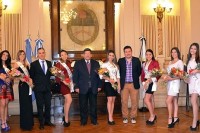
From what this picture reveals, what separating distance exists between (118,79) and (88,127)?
116cm

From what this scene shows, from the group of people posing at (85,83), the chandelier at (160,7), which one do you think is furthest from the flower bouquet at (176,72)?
the chandelier at (160,7)

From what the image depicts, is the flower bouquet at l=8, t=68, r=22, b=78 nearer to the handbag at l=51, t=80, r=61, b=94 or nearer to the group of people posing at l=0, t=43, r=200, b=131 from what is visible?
the group of people posing at l=0, t=43, r=200, b=131

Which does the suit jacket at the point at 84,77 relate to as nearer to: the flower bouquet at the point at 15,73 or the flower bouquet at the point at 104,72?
the flower bouquet at the point at 104,72

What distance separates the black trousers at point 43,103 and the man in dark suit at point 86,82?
2.01 ft

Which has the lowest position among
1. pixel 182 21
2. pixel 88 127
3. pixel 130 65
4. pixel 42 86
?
pixel 88 127

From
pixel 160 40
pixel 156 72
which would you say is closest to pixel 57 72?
pixel 156 72

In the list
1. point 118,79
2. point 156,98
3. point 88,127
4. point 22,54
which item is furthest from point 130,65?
point 156,98

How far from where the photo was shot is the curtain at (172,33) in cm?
930

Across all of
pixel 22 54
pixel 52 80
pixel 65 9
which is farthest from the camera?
pixel 65 9

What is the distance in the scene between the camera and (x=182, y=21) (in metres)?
9.42

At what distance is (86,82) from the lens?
6480 mm

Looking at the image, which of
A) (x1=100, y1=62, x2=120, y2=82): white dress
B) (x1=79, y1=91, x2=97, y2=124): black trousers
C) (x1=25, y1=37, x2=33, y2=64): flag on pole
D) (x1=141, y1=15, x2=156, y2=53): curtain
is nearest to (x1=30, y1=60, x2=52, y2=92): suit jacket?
(x1=79, y1=91, x2=97, y2=124): black trousers

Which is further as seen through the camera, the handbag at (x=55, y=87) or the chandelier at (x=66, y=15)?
the chandelier at (x=66, y=15)

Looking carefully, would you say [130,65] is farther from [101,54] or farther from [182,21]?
[182,21]
